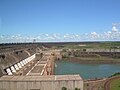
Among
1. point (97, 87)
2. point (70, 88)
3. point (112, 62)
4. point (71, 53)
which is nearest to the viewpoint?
point (70, 88)

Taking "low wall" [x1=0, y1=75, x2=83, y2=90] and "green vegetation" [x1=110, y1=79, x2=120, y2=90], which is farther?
"green vegetation" [x1=110, y1=79, x2=120, y2=90]

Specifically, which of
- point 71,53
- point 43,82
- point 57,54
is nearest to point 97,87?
point 43,82

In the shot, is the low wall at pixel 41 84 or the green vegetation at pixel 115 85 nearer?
the low wall at pixel 41 84

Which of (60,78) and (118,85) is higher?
(60,78)

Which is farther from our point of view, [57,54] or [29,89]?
[57,54]

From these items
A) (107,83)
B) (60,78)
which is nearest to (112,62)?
(107,83)

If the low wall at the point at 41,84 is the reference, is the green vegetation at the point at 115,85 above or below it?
below

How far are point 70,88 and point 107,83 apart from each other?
6.92 m

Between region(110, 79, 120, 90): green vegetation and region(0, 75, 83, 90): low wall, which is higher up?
region(0, 75, 83, 90): low wall

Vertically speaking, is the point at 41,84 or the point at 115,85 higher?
the point at 41,84

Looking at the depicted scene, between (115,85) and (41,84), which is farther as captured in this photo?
(115,85)

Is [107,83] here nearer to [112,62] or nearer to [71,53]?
[112,62]

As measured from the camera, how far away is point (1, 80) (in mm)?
16484

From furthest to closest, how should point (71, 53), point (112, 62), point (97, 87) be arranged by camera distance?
point (71, 53) < point (112, 62) < point (97, 87)
